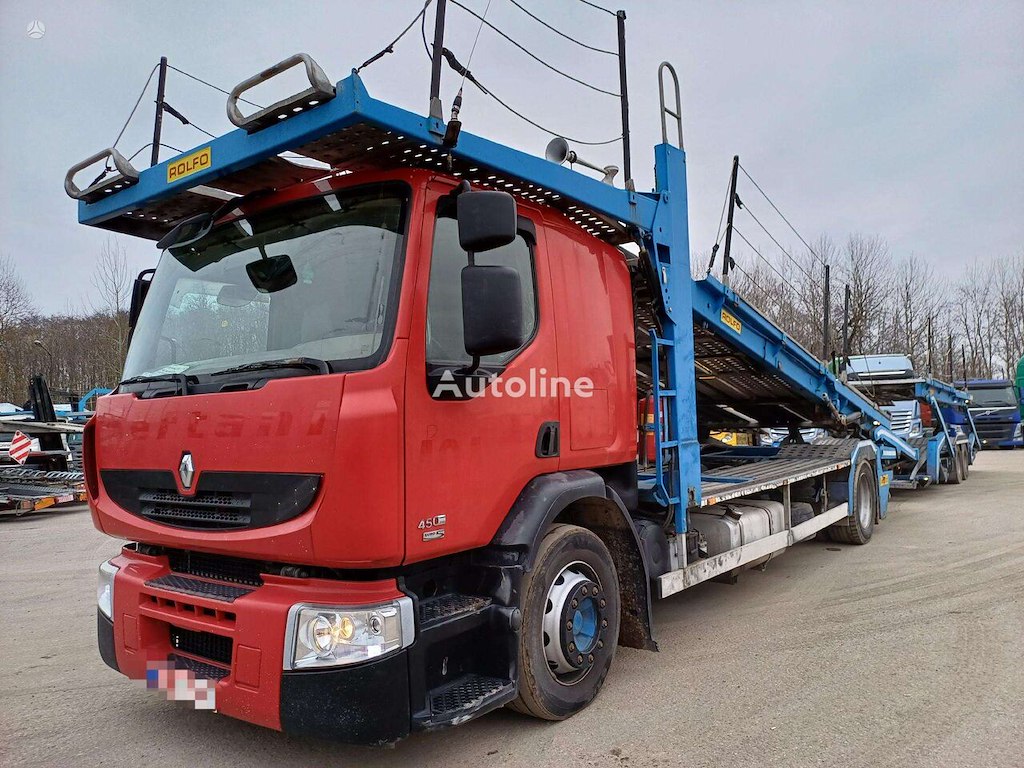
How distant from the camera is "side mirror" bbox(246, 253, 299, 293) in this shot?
10.3 feet

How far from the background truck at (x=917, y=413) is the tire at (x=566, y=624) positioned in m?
8.08

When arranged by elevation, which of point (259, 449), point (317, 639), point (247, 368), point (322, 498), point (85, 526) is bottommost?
point (85, 526)

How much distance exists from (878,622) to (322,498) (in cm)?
425

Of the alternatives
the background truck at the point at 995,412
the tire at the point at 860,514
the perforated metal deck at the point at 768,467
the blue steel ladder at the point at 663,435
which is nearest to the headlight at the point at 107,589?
the blue steel ladder at the point at 663,435

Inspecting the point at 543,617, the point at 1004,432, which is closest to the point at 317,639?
the point at 543,617

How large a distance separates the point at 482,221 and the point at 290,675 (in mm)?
1855

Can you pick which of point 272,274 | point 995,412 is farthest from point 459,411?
point 995,412

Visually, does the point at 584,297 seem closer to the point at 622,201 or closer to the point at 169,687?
the point at 622,201

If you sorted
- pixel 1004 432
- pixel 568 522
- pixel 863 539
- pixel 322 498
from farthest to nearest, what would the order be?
Result: 1. pixel 1004 432
2. pixel 863 539
3. pixel 568 522
4. pixel 322 498

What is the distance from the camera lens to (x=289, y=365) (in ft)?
9.20

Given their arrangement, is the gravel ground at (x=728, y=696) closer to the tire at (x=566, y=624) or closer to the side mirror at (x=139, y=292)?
Answer: the tire at (x=566, y=624)

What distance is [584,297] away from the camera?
3861 millimetres

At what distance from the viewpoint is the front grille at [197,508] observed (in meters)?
2.82

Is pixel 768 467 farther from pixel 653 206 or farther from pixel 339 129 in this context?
pixel 339 129
